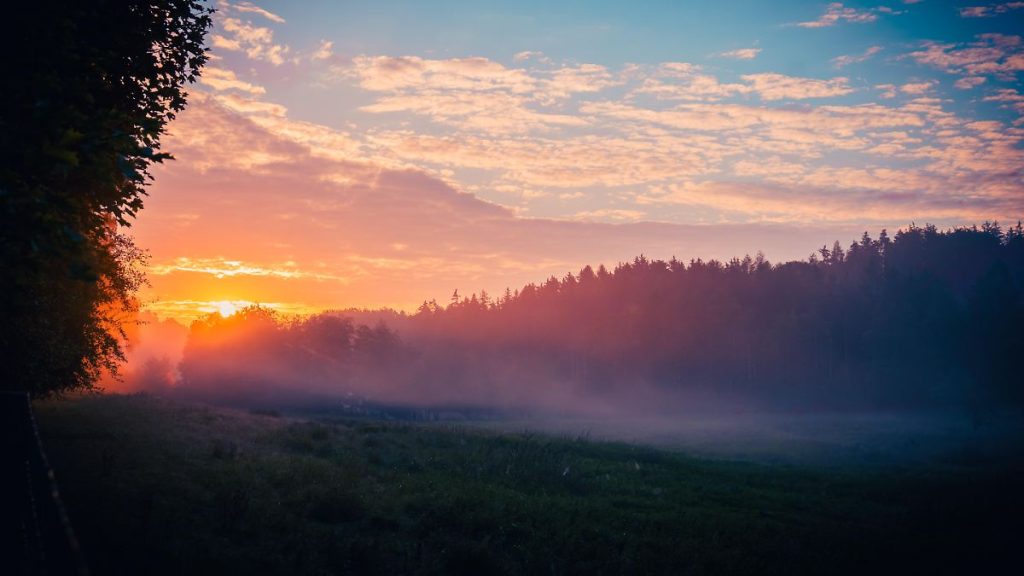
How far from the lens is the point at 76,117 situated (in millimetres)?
9711

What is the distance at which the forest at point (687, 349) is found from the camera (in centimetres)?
9150

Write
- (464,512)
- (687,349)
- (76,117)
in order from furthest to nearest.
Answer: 1. (687,349)
2. (464,512)
3. (76,117)

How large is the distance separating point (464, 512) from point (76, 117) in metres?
13.4

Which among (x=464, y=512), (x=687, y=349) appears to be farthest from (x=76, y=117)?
(x=687, y=349)

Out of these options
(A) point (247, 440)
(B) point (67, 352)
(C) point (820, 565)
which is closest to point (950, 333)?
(C) point (820, 565)

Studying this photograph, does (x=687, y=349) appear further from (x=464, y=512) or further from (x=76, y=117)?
(x=76, y=117)

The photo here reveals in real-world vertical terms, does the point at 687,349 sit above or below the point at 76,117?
below

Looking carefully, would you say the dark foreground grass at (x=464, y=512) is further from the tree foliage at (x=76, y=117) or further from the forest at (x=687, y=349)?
the forest at (x=687, y=349)

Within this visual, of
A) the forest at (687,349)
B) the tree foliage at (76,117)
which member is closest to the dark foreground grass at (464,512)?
the tree foliage at (76,117)

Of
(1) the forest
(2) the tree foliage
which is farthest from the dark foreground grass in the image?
(1) the forest

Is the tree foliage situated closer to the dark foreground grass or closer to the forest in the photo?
the dark foreground grass

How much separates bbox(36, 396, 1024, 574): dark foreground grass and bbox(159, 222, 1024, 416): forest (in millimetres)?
62992

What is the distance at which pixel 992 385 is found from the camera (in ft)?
246

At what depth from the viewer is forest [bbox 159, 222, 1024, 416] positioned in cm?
9150
